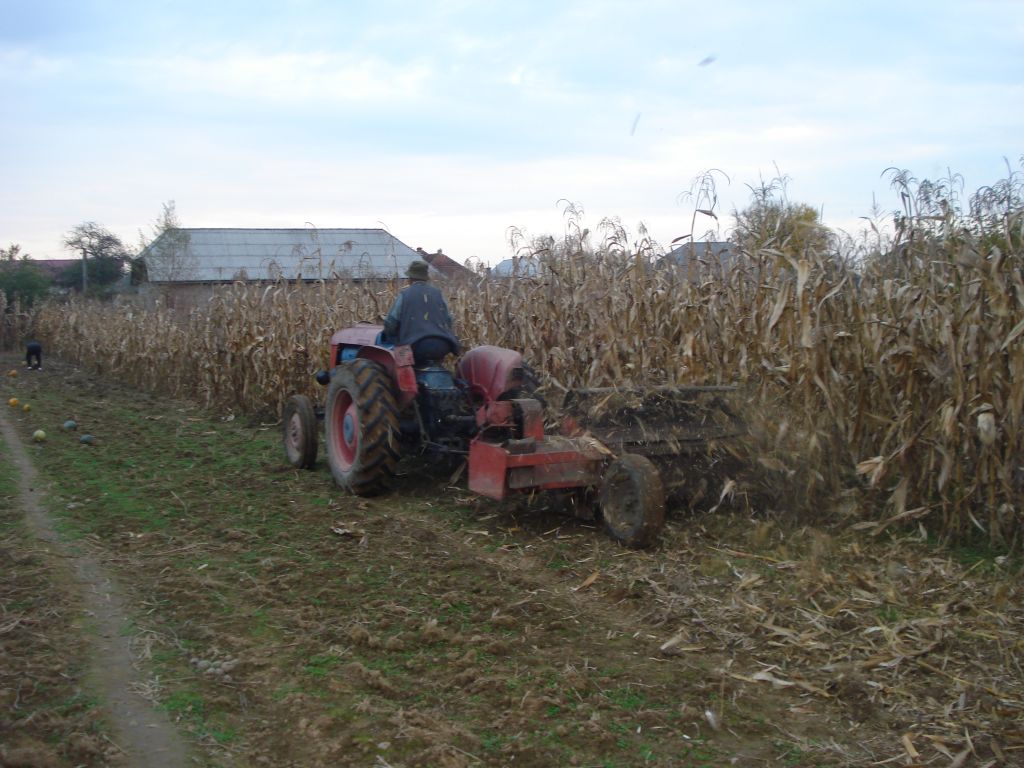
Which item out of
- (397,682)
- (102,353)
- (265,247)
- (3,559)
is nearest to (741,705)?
(397,682)

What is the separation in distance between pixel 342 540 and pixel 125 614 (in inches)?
62.5

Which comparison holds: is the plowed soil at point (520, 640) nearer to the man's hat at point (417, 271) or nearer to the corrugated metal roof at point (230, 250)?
the man's hat at point (417, 271)

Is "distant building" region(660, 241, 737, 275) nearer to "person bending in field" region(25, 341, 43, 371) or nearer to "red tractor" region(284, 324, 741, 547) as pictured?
"red tractor" region(284, 324, 741, 547)

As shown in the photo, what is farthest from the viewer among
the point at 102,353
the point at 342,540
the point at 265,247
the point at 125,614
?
the point at 265,247

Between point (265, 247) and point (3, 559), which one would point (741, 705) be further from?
point (265, 247)

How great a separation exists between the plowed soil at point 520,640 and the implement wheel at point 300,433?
1.53 meters

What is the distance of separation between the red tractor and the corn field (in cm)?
57

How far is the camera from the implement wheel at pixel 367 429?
22.1ft

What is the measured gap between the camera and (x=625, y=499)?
536 centimetres

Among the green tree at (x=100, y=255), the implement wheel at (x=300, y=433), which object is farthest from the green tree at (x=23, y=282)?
the implement wheel at (x=300, y=433)

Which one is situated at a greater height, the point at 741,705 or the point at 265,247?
the point at 265,247

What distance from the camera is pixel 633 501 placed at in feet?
17.4

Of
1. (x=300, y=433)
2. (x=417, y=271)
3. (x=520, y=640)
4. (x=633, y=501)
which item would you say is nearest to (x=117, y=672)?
(x=520, y=640)

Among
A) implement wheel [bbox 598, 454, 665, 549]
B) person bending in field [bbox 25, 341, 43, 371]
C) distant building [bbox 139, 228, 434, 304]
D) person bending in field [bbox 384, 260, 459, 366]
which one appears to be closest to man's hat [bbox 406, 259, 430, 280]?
person bending in field [bbox 384, 260, 459, 366]
